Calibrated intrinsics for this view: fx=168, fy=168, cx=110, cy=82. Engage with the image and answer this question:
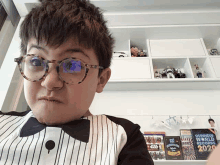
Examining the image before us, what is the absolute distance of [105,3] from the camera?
1.78 meters

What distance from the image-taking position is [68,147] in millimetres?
431

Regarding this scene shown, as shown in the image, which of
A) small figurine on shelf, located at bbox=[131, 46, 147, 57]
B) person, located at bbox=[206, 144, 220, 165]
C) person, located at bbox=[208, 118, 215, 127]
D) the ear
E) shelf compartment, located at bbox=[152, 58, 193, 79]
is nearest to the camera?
person, located at bbox=[206, 144, 220, 165]

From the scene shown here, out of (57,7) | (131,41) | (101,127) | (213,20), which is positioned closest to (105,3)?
(131,41)

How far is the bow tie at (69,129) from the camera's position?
0.44 metres

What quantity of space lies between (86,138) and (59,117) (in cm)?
9

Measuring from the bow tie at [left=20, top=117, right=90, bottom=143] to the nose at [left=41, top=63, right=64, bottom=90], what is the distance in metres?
0.11

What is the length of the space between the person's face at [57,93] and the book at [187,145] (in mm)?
1265

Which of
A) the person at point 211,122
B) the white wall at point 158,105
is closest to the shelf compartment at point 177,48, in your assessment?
the white wall at point 158,105

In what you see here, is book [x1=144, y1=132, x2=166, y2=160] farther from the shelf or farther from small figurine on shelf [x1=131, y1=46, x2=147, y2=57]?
small figurine on shelf [x1=131, y1=46, x2=147, y2=57]

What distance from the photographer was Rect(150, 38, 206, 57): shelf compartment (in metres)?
1.87

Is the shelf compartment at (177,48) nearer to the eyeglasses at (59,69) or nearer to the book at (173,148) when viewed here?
the book at (173,148)

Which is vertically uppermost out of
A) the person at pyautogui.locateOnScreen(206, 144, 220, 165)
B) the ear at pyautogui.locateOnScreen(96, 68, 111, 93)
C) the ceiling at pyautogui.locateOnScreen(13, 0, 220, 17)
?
the ceiling at pyautogui.locateOnScreen(13, 0, 220, 17)

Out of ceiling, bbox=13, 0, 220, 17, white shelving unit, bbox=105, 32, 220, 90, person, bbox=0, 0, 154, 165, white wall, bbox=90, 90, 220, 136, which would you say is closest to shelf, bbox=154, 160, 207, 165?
white wall, bbox=90, 90, 220, 136

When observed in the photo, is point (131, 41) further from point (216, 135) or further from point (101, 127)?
point (101, 127)
